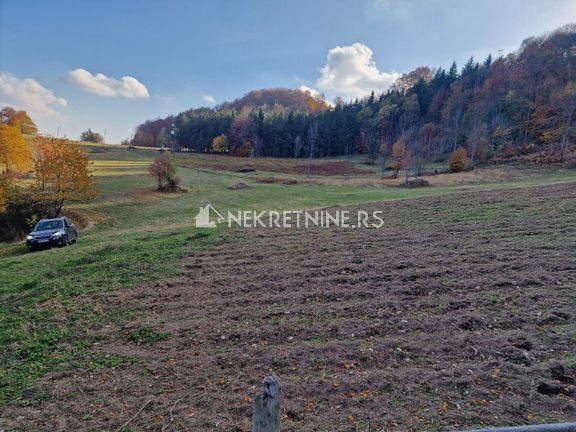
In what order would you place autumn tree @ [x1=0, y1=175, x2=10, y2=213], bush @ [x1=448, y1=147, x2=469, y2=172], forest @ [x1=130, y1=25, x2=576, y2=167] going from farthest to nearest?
1. forest @ [x1=130, y1=25, x2=576, y2=167]
2. bush @ [x1=448, y1=147, x2=469, y2=172]
3. autumn tree @ [x1=0, y1=175, x2=10, y2=213]

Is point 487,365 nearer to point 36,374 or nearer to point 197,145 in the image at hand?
point 36,374

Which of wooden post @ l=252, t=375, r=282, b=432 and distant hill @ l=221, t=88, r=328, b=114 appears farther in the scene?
distant hill @ l=221, t=88, r=328, b=114

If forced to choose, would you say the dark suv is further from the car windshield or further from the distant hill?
the distant hill

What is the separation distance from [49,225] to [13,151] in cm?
2041

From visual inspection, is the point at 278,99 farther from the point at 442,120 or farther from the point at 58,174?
the point at 58,174

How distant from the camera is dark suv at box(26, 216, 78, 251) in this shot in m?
14.7

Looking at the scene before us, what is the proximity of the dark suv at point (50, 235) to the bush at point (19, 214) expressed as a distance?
21.3 ft

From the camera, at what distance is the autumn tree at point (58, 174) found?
22.1 metres

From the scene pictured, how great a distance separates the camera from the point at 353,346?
4.90 meters

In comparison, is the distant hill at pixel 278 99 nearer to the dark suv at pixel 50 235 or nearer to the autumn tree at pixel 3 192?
the autumn tree at pixel 3 192

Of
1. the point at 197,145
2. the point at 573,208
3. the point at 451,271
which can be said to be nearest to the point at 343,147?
the point at 197,145

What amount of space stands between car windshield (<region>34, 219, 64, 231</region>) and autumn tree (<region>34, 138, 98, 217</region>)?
766 cm

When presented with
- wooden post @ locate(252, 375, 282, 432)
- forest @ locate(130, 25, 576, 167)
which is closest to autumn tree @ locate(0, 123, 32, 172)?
wooden post @ locate(252, 375, 282, 432)

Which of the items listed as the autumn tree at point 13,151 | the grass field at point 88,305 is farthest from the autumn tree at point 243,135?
the grass field at point 88,305
